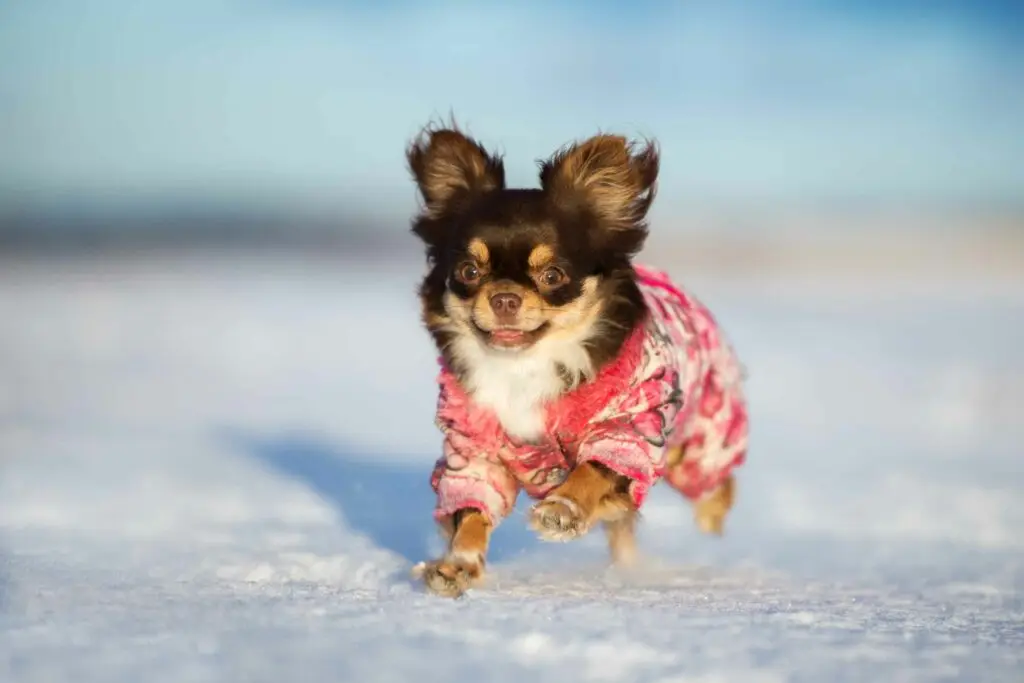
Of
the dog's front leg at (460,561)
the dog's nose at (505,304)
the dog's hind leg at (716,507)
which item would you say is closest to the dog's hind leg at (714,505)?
the dog's hind leg at (716,507)

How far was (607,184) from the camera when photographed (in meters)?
4.39

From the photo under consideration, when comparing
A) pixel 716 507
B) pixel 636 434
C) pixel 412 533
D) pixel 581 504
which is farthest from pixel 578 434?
pixel 716 507

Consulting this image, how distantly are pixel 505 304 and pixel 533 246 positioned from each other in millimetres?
202

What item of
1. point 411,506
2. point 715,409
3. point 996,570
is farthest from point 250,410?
point 996,570

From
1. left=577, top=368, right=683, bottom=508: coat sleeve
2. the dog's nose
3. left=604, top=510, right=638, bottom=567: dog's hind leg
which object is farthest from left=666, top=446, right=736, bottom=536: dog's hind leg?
the dog's nose

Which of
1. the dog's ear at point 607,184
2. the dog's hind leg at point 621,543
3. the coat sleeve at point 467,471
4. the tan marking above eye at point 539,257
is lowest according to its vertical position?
the dog's hind leg at point 621,543

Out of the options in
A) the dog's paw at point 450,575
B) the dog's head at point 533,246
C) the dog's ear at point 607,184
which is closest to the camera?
the dog's paw at point 450,575

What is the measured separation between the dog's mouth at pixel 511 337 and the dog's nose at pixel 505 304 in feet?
0.22

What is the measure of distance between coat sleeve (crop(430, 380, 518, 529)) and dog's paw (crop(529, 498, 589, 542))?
0.29 meters

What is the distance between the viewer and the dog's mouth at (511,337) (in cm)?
402

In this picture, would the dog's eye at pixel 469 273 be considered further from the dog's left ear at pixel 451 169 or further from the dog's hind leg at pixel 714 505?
the dog's hind leg at pixel 714 505

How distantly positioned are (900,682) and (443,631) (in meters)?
1.03

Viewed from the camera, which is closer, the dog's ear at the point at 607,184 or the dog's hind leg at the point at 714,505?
the dog's ear at the point at 607,184

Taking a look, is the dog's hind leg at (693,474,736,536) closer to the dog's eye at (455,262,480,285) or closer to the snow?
the snow
